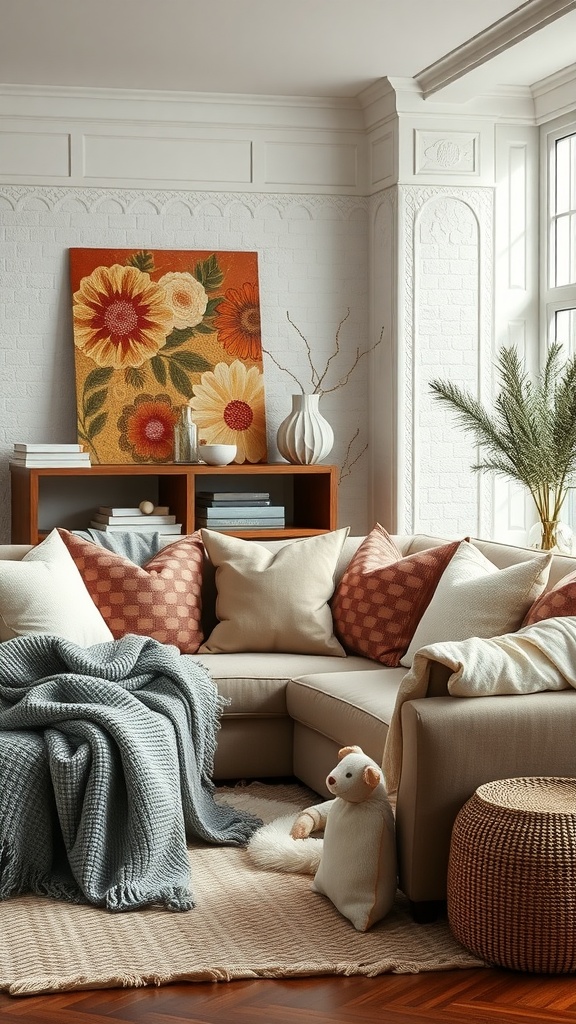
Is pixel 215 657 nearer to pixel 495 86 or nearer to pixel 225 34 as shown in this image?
pixel 225 34

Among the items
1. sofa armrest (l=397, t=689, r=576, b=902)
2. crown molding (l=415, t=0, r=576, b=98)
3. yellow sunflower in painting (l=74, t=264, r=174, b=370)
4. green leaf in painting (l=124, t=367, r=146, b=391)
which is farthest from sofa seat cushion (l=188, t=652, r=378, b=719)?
crown molding (l=415, t=0, r=576, b=98)

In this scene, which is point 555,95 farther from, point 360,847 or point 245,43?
point 360,847

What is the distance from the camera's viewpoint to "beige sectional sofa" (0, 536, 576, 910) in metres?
2.93

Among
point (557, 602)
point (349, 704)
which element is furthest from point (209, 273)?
point (557, 602)

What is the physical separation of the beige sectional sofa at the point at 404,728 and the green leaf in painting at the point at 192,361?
1.69m

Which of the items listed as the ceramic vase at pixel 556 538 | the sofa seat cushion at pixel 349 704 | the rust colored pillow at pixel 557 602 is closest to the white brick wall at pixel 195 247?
the ceramic vase at pixel 556 538

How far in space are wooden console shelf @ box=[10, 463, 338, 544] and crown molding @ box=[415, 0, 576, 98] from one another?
189 cm

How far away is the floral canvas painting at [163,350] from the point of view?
5973mm

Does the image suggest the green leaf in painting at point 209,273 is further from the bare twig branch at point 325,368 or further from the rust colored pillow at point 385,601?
the rust colored pillow at point 385,601

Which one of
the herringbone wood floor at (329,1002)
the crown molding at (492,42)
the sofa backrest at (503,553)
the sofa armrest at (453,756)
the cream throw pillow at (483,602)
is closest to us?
the herringbone wood floor at (329,1002)

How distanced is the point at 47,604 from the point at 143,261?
2616 mm

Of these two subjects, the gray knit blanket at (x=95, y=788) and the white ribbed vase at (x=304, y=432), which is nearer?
the gray knit blanket at (x=95, y=788)

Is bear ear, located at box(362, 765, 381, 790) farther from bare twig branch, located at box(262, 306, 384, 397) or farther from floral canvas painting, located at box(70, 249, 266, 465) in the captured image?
bare twig branch, located at box(262, 306, 384, 397)

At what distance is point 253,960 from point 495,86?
458 centimetres
